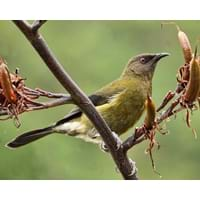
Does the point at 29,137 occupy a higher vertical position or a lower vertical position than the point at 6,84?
lower

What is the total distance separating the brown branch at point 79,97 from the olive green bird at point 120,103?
0.19 meters

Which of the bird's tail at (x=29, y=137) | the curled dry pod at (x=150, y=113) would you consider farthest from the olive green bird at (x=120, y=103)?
the curled dry pod at (x=150, y=113)

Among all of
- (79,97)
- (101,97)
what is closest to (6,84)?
(79,97)

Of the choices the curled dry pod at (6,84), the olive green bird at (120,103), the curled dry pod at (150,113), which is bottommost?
the olive green bird at (120,103)

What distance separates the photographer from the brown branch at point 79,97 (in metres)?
0.76

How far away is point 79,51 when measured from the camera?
129 centimetres

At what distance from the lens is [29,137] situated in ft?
3.92

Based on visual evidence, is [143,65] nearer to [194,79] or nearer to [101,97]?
[101,97]

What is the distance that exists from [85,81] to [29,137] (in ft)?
0.62

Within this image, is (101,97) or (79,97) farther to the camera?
(101,97)

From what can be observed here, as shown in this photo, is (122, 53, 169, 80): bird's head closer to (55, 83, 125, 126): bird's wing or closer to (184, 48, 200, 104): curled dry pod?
(55, 83, 125, 126): bird's wing

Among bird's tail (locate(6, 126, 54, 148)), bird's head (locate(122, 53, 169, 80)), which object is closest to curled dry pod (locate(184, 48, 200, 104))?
bird's head (locate(122, 53, 169, 80))

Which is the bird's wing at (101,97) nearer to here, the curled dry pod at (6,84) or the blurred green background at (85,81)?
the blurred green background at (85,81)
